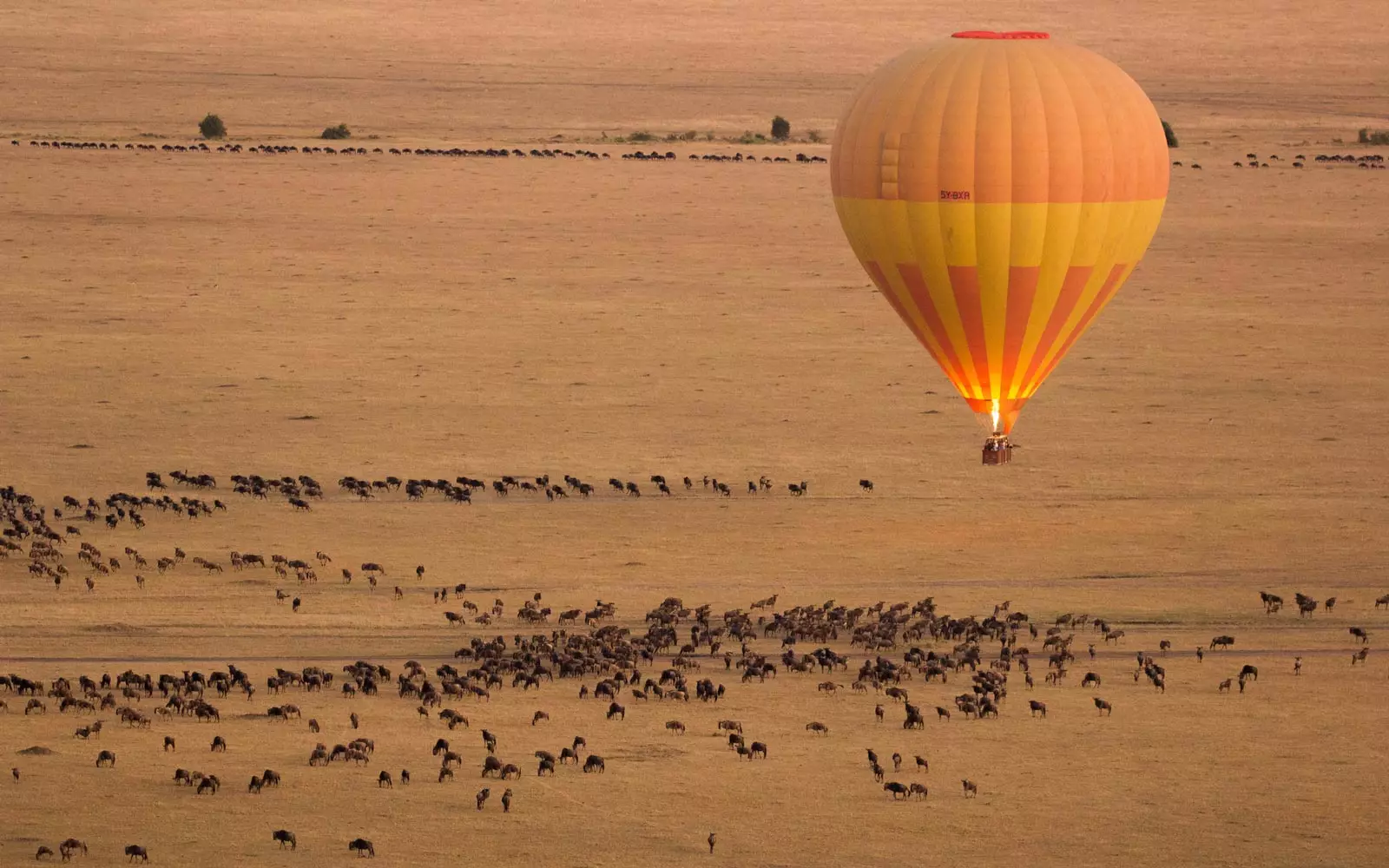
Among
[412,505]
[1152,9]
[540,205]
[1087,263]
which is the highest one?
[1152,9]

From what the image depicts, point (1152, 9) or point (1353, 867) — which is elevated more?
point (1152, 9)

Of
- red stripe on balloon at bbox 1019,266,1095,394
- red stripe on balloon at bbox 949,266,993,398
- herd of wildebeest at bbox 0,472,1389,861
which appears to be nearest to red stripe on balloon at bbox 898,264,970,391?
red stripe on balloon at bbox 949,266,993,398

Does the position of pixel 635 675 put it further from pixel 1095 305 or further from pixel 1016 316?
pixel 1095 305

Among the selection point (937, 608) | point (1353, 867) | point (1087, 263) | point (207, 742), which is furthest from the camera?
point (1087, 263)

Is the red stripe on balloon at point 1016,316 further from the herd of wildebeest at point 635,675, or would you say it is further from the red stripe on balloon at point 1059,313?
the herd of wildebeest at point 635,675

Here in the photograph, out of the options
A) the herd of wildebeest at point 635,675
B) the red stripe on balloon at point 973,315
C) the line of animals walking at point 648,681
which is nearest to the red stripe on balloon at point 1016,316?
the red stripe on balloon at point 973,315

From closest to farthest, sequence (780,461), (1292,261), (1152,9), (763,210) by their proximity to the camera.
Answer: (780,461) → (1292,261) → (763,210) → (1152,9)

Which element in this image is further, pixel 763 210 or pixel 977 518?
pixel 763 210

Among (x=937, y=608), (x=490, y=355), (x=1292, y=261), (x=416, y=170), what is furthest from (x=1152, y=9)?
(x=937, y=608)

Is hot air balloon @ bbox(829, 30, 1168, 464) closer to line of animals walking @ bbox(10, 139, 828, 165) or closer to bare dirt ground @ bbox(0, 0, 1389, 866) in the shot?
bare dirt ground @ bbox(0, 0, 1389, 866)

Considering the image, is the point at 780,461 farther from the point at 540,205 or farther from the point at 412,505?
the point at 540,205
